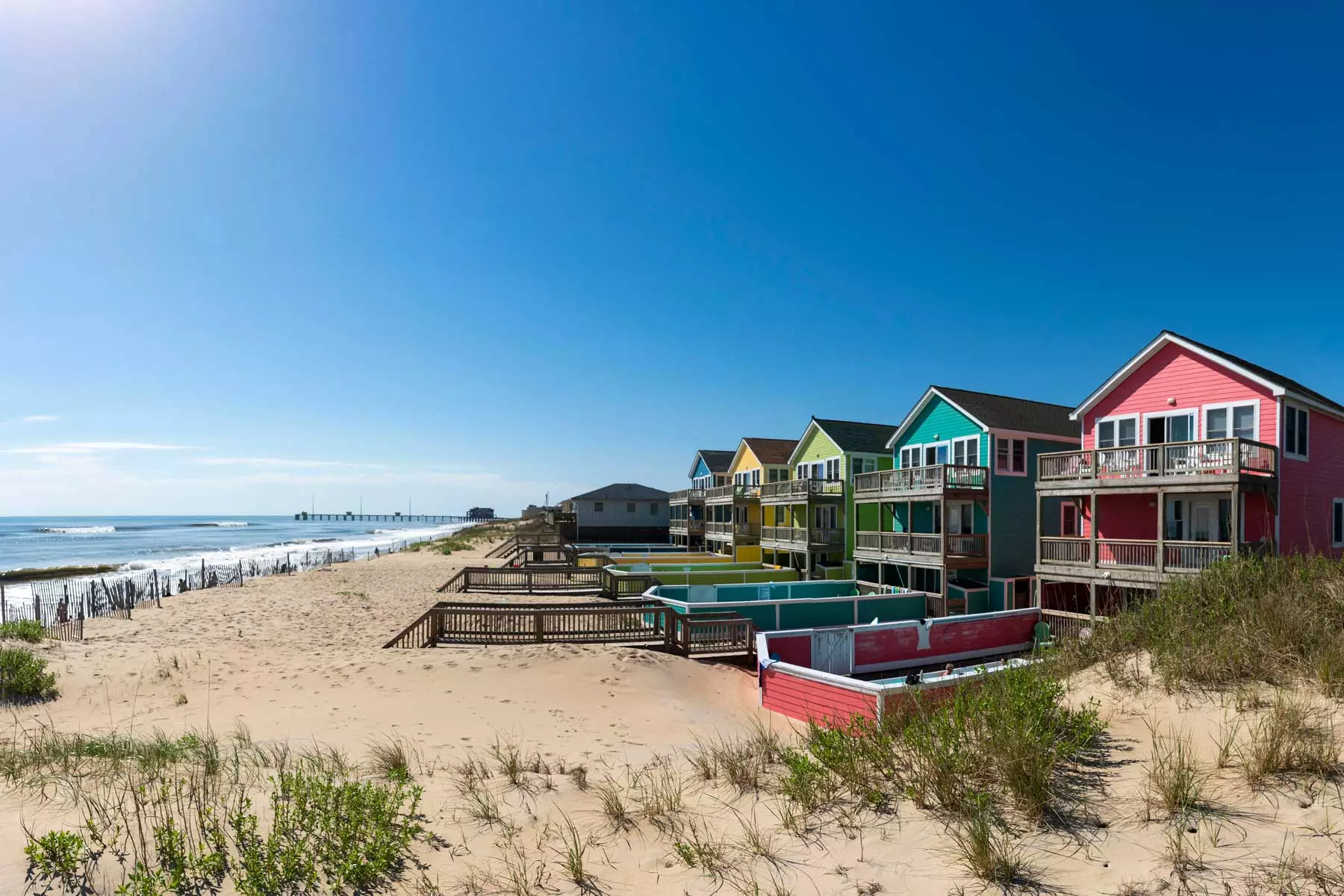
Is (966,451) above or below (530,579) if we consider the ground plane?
above

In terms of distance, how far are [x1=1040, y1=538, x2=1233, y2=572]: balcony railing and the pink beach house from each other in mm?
35

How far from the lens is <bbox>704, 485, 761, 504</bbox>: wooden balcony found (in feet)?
132

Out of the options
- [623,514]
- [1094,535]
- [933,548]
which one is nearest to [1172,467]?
[1094,535]

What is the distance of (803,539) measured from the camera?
106ft

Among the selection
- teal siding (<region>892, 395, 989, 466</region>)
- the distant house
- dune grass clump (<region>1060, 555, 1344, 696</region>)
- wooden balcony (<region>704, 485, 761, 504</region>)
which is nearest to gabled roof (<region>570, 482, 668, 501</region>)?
the distant house

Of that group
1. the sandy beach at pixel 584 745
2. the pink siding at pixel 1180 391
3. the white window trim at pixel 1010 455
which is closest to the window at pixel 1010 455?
the white window trim at pixel 1010 455

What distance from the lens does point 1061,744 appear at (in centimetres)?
607

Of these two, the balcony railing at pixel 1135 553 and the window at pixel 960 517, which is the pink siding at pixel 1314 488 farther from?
the window at pixel 960 517

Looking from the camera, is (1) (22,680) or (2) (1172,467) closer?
(1) (22,680)

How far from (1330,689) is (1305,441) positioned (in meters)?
15.9

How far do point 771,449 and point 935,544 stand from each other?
19.8 metres

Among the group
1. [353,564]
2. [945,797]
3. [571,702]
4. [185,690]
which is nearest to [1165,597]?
[945,797]

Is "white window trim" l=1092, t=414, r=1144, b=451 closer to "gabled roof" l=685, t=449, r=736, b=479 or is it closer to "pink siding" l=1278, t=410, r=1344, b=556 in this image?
"pink siding" l=1278, t=410, r=1344, b=556

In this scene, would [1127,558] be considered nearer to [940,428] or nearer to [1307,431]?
[1307,431]
